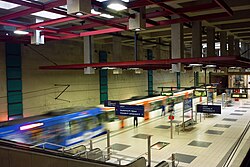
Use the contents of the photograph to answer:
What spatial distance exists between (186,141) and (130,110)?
3682 mm

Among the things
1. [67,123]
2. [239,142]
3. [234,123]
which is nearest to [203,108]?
[239,142]

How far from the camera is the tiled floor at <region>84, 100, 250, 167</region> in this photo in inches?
409

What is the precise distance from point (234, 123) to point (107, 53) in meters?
10.8

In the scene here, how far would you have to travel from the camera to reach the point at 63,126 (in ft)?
35.7

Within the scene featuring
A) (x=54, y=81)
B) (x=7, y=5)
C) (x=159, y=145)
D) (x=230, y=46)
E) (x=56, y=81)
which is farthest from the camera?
(x=56, y=81)

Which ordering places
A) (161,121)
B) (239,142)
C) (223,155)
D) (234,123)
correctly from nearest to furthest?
(223,155), (239,142), (234,123), (161,121)

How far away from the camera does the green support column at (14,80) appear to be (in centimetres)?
1215

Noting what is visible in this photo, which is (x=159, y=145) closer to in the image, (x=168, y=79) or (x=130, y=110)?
(x=130, y=110)

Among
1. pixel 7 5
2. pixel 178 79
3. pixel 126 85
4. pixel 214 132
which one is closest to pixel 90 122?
pixel 7 5

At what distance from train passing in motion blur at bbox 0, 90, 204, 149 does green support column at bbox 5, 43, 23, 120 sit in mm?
2197

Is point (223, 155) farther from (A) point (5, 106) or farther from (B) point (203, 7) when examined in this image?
(A) point (5, 106)

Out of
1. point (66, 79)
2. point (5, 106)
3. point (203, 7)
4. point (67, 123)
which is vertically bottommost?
point (67, 123)

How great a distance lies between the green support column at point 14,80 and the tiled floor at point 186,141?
4507 millimetres

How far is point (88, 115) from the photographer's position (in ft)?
41.0
